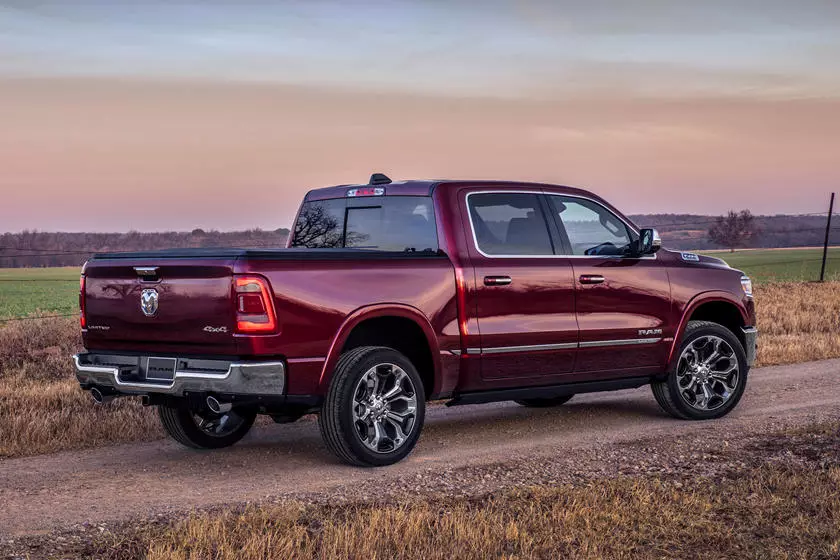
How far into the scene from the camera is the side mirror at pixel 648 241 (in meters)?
9.41

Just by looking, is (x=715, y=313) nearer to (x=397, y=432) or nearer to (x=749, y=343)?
(x=749, y=343)

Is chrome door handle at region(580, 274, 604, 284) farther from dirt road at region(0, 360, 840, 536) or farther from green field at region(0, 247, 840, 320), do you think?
green field at region(0, 247, 840, 320)

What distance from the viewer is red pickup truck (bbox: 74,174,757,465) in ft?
24.1

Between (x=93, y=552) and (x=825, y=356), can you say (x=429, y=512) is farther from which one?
(x=825, y=356)

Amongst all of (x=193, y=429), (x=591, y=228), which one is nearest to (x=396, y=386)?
(x=193, y=429)

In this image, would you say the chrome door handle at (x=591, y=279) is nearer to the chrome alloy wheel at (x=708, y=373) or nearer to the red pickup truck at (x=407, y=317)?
the red pickup truck at (x=407, y=317)

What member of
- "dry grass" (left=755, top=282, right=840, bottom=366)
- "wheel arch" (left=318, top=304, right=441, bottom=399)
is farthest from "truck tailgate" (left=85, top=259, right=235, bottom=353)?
"dry grass" (left=755, top=282, right=840, bottom=366)

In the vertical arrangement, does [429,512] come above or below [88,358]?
below

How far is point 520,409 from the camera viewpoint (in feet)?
36.8

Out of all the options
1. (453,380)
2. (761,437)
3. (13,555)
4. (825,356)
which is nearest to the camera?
(13,555)

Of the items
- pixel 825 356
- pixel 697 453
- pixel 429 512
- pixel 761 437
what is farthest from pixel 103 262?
pixel 825 356

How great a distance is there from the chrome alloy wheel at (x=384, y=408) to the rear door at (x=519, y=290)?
2.45ft

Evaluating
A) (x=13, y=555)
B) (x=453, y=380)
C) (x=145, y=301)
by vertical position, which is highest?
(x=145, y=301)

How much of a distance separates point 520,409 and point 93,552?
6.00m
